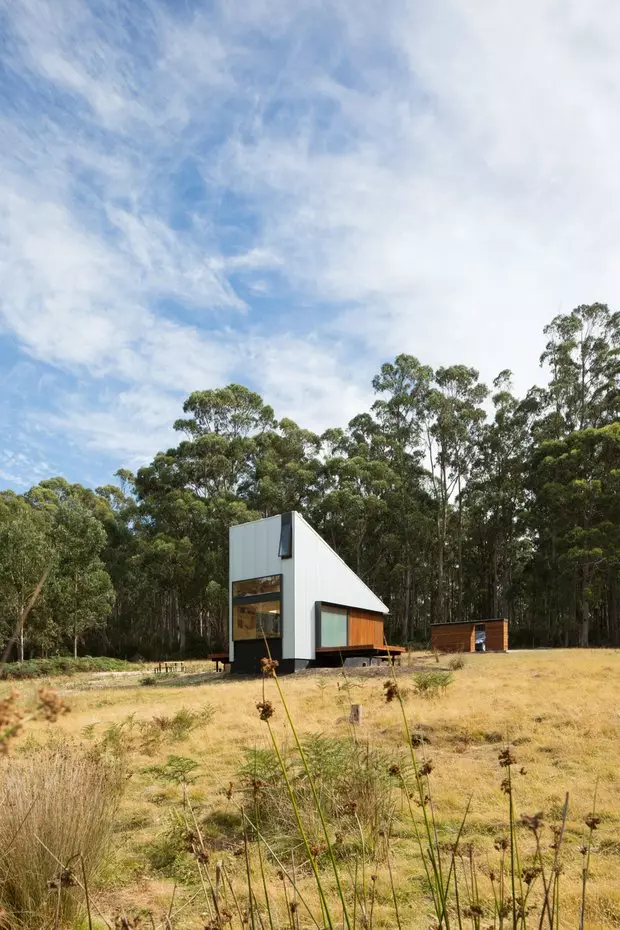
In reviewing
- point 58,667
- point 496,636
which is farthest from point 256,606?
point 58,667

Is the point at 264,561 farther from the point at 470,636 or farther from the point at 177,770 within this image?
the point at 177,770

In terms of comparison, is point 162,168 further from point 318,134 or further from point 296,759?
point 296,759

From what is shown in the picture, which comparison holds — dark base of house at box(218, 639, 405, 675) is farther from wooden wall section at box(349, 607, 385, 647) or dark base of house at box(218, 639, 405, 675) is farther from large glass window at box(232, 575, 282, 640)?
wooden wall section at box(349, 607, 385, 647)

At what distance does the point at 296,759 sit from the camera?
21.7 ft

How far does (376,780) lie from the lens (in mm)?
5016

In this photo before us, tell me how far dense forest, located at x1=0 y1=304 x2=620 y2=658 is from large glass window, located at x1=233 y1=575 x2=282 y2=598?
10.1 meters

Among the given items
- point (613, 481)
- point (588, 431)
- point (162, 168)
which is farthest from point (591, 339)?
point (162, 168)

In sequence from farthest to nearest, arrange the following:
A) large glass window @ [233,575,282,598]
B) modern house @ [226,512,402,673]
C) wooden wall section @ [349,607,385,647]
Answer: wooden wall section @ [349,607,385,647], large glass window @ [233,575,282,598], modern house @ [226,512,402,673]

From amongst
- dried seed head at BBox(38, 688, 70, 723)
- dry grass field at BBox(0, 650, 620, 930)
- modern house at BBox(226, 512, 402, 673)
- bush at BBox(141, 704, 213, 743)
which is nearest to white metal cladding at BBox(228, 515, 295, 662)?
modern house at BBox(226, 512, 402, 673)

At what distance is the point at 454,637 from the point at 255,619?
8.50m

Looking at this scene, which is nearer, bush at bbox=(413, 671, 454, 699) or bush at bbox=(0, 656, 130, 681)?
bush at bbox=(413, 671, 454, 699)

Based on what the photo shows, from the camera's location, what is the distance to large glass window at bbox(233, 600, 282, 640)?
843 inches

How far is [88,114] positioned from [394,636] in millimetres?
36937

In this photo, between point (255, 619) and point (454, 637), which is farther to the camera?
point (454, 637)
